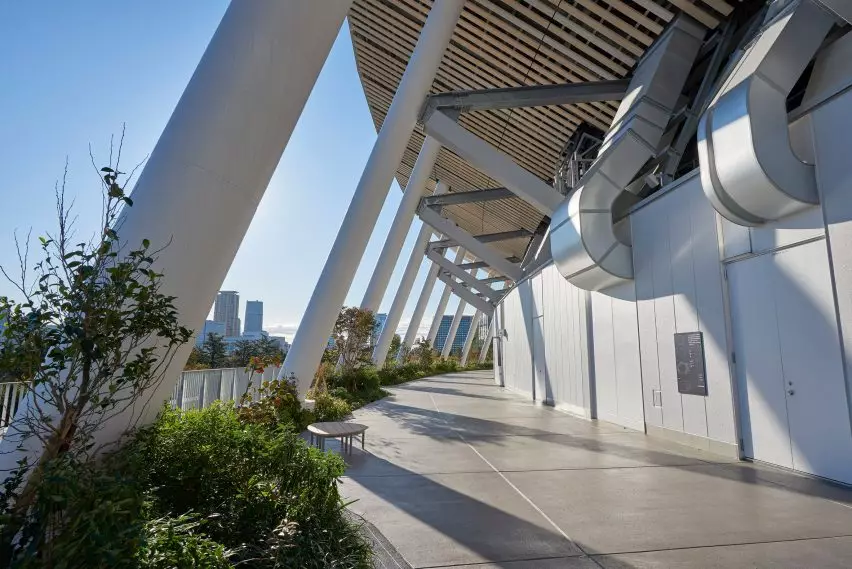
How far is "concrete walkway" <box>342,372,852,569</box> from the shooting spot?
321 centimetres

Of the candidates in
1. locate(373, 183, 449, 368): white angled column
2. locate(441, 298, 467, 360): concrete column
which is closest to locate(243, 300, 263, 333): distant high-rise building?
locate(441, 298, 467, 360): concrete column

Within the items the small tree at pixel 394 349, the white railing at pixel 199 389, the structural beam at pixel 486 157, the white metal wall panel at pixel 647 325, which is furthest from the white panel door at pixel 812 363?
the small tree at pixel 394 349

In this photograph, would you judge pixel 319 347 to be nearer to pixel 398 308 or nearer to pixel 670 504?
pixel 670 504

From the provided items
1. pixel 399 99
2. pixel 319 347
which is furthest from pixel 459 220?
pixel 319 347

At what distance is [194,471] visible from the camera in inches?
125

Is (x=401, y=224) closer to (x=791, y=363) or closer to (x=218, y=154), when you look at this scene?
(x=791, y=363)

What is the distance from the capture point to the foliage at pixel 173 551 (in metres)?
1.92

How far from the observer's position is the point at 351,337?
15984mm

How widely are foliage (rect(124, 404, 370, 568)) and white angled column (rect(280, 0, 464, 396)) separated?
5.88 meters

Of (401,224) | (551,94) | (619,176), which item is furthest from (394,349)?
(619,176)

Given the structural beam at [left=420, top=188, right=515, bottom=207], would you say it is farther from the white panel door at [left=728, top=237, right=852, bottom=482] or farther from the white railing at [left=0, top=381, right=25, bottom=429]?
the white railing at [left=0, top=381, right=25, bottom=429]

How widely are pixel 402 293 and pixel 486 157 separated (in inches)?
Result: 646

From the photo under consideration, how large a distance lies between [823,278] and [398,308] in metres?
22.8

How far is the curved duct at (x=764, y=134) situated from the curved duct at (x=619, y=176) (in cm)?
256
